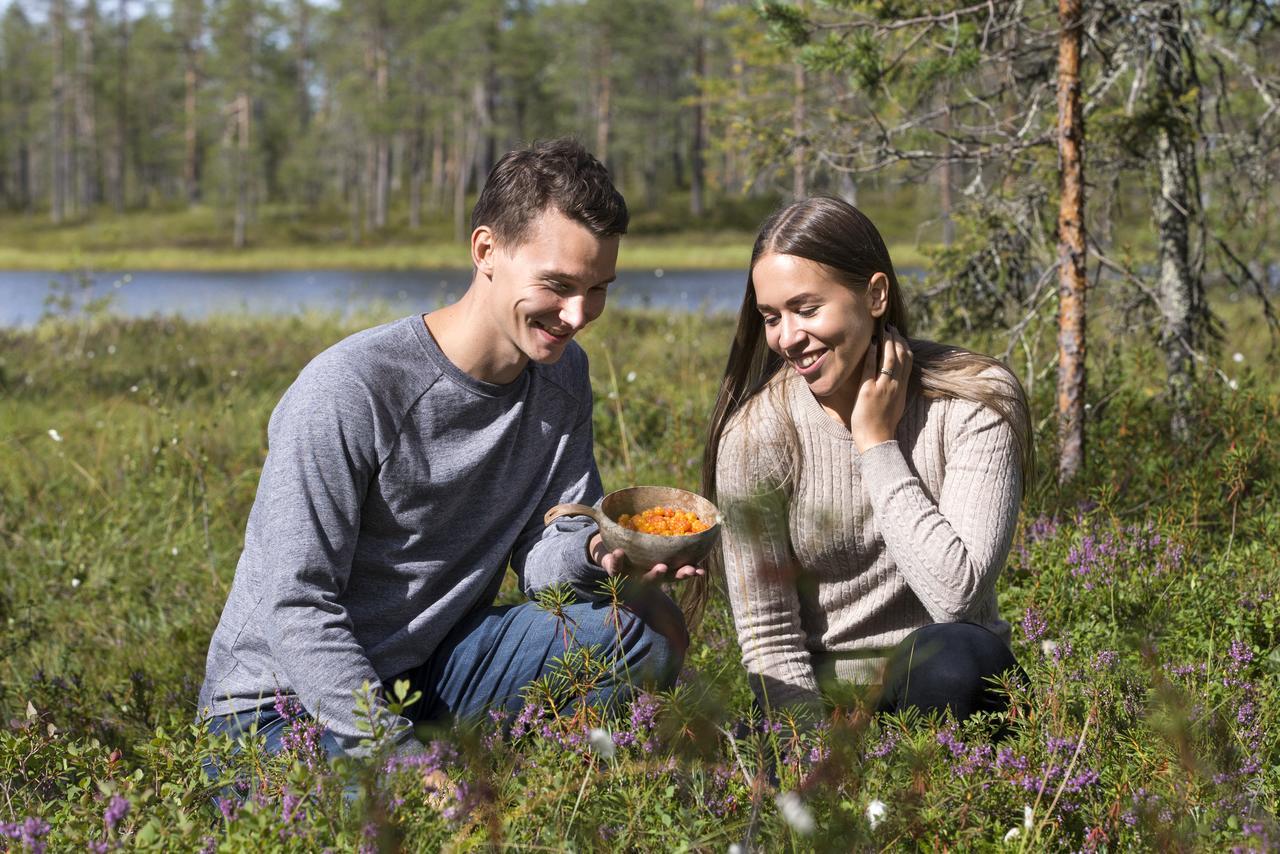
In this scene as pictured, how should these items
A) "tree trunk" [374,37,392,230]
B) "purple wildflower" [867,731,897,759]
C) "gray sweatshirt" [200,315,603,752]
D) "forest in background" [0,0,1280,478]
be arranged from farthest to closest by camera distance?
1. "tree trunk" [374,37,392,230]
2. "forest in background" [0,0,1280,478]
3. "gray sweatshirt" [200,315,603,752]
4. "purple wildflower" [867,731,897,759]

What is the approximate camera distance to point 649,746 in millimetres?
2199

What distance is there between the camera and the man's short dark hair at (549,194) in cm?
269

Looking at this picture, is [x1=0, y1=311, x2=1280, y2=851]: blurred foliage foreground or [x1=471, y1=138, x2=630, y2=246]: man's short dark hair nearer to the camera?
[x1=0, y1=311, x2=1280, y2=851]: blurred foliage foreground

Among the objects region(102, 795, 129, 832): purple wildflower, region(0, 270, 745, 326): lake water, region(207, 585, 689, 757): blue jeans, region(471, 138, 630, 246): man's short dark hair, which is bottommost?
region(0, 270, 745, 326): lake water

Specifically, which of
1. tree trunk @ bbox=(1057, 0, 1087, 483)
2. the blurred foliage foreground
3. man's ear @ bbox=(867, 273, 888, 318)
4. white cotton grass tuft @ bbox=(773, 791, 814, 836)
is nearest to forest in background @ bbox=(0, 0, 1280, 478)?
tree trunk @ bbox=(1057, 0, 1087, 483)

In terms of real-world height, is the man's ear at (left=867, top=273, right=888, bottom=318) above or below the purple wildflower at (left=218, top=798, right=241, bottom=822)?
above

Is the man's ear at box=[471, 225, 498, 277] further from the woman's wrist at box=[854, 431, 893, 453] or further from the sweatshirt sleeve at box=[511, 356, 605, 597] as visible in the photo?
the woman's wrist at box=[854, 431, 893, 453]

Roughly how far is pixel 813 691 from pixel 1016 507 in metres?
0.68

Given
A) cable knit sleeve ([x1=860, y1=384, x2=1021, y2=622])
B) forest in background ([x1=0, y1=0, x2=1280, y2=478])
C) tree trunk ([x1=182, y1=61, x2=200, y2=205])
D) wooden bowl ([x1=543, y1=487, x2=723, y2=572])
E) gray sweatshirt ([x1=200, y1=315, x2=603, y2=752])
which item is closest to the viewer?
wooden bowl ([x1=543, y1=487, x2=723, y2=572])

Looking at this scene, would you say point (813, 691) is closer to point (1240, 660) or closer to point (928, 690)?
point (928, 690)

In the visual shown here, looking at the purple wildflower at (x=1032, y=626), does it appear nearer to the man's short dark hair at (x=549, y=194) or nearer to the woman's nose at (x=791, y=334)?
the woman's nose at (x=791, y=334)

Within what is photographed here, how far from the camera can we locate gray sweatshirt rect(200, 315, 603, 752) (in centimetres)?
250

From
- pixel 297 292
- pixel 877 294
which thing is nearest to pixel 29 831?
pixel 877 294

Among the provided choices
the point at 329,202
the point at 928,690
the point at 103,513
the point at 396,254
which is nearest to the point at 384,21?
the point at 329,202
